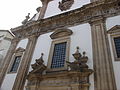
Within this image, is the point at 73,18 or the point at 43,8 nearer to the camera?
the point at 73,18

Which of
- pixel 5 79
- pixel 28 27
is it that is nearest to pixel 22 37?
pixel 28 27

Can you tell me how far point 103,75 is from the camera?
7.18m

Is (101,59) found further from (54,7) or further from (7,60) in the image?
(54,7)

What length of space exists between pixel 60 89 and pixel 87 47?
335 centimetres

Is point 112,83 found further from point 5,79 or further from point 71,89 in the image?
point 5,79

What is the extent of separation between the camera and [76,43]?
9.50 metres

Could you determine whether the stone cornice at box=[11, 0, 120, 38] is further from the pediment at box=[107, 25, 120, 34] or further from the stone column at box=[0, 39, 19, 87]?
the pediment at box=[107, 25, 120, 34]

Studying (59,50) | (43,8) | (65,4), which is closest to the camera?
(59,50)

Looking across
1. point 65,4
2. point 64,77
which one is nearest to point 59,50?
point 64,77

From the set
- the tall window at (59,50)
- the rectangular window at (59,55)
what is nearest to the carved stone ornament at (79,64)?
the tall window at (59,50)

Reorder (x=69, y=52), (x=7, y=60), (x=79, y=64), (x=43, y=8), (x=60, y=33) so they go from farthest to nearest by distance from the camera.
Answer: (x=43, y=8) → (x=7, y=60) → (x=60, y=33) → (x=69, y=52) → (x=79, y=64)

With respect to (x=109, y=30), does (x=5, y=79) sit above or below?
below

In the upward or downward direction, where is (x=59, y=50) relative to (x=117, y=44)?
downward

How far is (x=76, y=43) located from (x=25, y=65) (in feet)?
15.1
